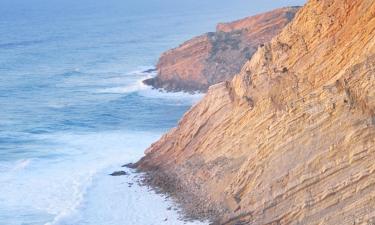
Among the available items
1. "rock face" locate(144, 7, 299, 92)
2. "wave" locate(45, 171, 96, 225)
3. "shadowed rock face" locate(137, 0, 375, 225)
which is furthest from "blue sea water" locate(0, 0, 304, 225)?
"shadowed rock face" locate(137, 0, 375, 225)

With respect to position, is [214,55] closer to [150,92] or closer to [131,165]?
[150,92]

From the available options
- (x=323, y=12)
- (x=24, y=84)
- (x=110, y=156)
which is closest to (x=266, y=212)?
(x=323, y=12)

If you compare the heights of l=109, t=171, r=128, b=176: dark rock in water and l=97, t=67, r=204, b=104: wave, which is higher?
l=97, t=67, r=204, b=104: wave

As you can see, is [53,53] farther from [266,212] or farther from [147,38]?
[266,212]

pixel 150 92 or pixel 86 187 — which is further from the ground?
pixel 150 92

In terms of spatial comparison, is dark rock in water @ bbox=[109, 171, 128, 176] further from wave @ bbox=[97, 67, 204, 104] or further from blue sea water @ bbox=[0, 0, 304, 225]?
wave @ bbox=[97, 67, 204, 104]

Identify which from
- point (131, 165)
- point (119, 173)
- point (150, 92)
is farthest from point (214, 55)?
point (119, 173)

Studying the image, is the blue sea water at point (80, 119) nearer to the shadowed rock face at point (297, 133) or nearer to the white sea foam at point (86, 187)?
the white sea foam at point (86, 187)
